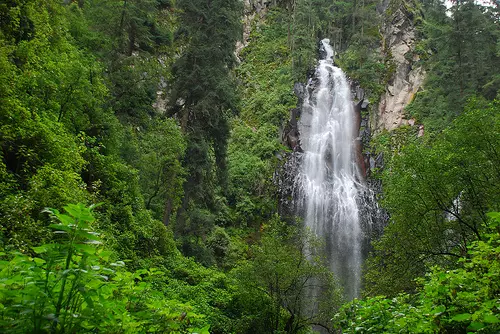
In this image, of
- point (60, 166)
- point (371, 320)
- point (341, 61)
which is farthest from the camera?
point (341, 61)

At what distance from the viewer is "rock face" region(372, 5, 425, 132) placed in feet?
124

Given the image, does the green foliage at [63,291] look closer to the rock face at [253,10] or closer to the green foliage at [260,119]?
the green foliage at [260,119]

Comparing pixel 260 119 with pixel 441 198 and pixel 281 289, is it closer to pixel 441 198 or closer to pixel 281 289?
pixel 281 289

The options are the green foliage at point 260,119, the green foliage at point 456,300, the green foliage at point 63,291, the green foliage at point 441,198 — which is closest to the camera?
the green foliage at point 63,291

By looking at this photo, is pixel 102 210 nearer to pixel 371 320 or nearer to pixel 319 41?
pixel 371 320

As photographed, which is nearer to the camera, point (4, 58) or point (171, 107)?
point (4, 58)

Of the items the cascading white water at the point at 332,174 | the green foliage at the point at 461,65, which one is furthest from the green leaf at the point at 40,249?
the green foliage at the point at 461,65

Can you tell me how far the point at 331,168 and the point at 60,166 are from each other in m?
27.7

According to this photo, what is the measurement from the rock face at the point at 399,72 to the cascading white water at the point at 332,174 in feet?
11.5

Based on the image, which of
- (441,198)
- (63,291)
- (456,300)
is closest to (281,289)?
(441,198)

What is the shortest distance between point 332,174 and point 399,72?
52.8 ft

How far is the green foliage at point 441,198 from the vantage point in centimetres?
1199

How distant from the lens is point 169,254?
1451 centimetres

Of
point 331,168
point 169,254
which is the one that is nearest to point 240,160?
point 331,168
